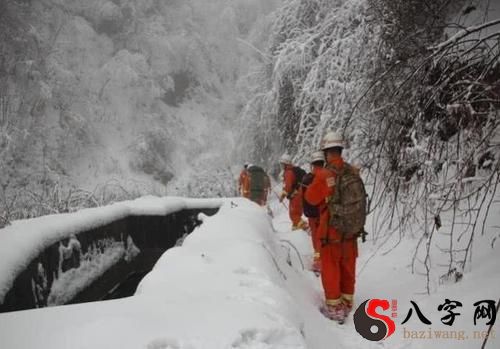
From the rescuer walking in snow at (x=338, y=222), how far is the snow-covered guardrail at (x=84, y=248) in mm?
2367

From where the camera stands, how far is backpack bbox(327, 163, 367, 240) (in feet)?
13.1

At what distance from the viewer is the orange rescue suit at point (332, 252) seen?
4121mm

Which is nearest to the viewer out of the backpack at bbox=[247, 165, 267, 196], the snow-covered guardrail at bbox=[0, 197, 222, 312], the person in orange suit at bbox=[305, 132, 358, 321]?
the snow-covered guardrail at bbox=[0, 197, 222, 312]

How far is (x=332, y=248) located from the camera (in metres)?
4.20

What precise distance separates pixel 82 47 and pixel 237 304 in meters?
26.0

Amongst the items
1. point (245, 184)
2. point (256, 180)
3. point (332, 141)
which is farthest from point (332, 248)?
point (245, 184)

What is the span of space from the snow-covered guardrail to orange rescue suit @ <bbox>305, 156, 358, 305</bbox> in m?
2.38

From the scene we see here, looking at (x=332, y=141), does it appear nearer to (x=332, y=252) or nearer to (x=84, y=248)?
(x=332, y=252)

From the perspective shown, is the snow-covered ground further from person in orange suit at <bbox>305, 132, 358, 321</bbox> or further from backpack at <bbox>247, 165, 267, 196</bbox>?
backpack at <bbox>247, 165, 267, 196</bbox>

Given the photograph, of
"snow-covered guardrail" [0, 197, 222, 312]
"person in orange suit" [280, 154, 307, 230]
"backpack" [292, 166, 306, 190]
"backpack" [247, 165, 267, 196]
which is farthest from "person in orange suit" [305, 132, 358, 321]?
"backpack" [247, 165, 267, 196]

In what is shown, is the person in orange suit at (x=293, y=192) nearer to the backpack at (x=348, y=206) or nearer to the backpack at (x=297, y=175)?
A: the backpack at (x=297, y=175)

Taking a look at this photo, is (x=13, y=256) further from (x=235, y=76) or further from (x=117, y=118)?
(x=235, y=76)

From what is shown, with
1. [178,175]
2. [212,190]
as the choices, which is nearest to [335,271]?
[212,190]

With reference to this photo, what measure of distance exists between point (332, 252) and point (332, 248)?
4cm
